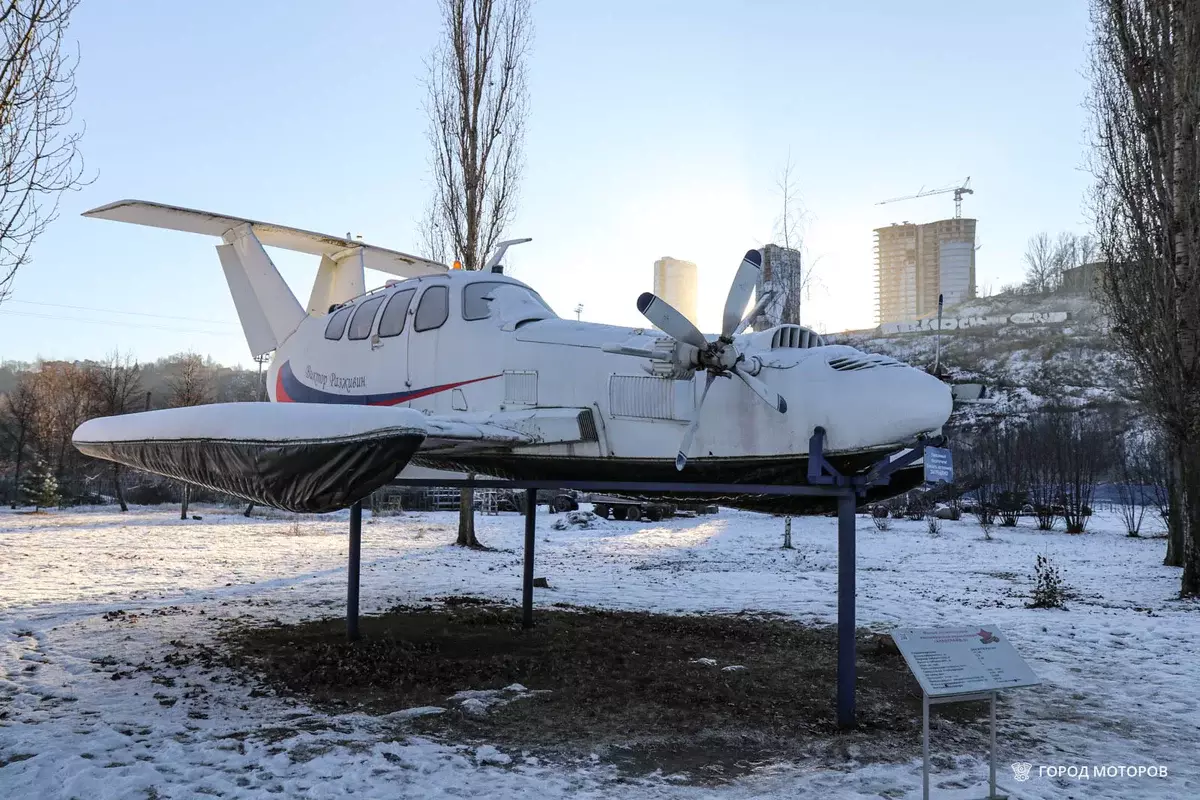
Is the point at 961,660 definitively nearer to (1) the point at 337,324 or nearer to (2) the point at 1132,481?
(1) the point at 337,324

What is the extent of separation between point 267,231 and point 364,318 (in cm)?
381

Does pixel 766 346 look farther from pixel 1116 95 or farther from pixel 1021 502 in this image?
pixel 1021 502

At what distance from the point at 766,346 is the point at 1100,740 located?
4273 millimetres

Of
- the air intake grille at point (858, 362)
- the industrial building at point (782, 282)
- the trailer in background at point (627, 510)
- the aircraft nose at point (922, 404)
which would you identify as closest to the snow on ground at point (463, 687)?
the aircraft nose at point (922, 404)

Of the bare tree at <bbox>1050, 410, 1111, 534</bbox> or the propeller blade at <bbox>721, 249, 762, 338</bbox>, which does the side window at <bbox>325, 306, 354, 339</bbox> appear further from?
Answer: the bare tree at <bbox>1050, 410, 1111, 534</bbox>

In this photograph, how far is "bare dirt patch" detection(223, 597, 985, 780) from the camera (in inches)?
252

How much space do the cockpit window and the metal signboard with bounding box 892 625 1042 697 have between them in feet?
17.2

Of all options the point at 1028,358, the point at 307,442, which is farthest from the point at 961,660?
the point at 1028,358

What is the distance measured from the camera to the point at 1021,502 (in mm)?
31484

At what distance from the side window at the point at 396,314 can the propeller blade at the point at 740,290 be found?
4323mm

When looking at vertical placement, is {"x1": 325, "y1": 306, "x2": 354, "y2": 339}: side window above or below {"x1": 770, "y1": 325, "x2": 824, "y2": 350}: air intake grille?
above

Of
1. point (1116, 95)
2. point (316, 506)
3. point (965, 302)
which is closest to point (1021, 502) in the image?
point (1116, 95)

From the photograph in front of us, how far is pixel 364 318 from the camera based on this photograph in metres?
10.0

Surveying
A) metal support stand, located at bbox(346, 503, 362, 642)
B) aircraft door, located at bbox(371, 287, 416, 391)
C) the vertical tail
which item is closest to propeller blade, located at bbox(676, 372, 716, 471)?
aircraft door, located at bbox(371, 287, 416, 391)
